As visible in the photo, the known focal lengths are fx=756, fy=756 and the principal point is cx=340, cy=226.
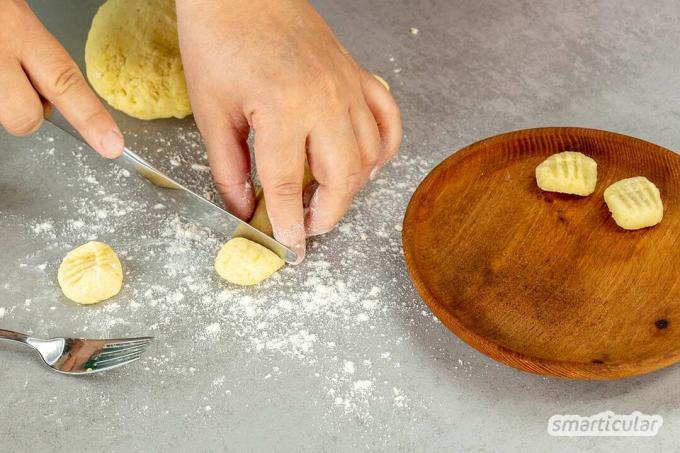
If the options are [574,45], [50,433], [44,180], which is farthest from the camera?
[574,45]

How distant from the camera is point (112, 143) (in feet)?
4.15

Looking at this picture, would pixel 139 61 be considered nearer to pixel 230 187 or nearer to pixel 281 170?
pixel 230 187

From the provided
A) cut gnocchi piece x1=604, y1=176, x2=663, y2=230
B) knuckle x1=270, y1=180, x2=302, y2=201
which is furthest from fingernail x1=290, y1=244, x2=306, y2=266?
cut gnocchi piece x1=604, y1=176, x2=663, y2=230

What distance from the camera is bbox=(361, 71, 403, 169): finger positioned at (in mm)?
1396

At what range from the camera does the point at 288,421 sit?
124 centimetres

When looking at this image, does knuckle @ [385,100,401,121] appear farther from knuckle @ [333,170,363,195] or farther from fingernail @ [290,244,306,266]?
fingernail @ [290,244,306,266]

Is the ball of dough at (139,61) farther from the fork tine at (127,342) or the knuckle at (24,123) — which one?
the fork tine at (127,342)

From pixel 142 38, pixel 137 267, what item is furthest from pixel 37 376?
pixel 142 38

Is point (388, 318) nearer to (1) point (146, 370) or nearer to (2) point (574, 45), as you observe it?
(1) point (146, 370)

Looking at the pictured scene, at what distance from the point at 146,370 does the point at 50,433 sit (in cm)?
18

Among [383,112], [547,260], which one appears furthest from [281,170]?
[547,260]

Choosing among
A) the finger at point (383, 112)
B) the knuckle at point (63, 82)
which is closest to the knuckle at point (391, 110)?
the finger at point (383, 112)

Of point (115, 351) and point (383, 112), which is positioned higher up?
point (383, 112)

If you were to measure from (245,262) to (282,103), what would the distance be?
1.01 ft
